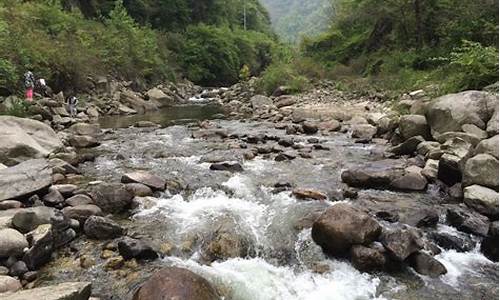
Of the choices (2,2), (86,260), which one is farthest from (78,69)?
(86,260)

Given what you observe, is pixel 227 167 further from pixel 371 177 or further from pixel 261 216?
pixel 371 177

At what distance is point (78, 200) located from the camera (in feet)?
23.9

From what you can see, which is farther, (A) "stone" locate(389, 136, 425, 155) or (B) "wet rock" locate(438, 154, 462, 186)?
(A) "stone" locate(389, 136, 425, 155)

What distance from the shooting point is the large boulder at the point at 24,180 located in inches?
281

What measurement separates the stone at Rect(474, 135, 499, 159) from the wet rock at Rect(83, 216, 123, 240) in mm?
6301

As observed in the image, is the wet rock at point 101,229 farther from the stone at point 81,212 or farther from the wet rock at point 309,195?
the wet rock at point 309,195

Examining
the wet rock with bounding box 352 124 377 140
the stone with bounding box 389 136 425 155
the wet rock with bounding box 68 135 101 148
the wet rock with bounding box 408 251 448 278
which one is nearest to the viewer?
the wet rock with bounding box 408 251 448 278

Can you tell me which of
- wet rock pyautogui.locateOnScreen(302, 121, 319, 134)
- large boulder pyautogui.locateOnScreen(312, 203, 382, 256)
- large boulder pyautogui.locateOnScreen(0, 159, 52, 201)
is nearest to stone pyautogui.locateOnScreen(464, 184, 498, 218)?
large boulder pyautogui.locateOnScreen(312, 203, 382, 256)

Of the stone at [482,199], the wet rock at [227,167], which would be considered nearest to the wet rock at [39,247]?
the wet rock at [227,167]

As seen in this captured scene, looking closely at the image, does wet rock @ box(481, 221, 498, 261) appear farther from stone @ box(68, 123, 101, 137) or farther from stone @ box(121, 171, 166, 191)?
stone @ box(68, 123, 101, 137)

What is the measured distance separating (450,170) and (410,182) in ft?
2.58

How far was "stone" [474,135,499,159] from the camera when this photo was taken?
7.30 m

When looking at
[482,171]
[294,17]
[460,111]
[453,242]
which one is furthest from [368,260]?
[294,17]

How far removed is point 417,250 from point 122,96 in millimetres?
20097
